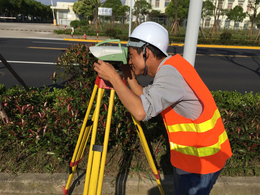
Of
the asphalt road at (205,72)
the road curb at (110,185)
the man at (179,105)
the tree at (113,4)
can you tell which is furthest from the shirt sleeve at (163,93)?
the tree at (113,4)

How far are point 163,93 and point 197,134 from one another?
0.41 metres

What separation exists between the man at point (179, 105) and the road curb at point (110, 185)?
864 millimetres

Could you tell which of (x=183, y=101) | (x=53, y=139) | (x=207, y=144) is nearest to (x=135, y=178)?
(x=53, y=139)

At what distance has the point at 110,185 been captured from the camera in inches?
91.7

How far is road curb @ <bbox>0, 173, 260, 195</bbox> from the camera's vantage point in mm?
2289

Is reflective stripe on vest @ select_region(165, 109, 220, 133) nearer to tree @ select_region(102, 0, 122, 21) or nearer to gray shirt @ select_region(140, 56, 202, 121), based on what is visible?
gray shirt @ select_region(140, 56, 202, 121)

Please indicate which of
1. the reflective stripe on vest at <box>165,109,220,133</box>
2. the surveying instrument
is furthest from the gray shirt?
the surveying instrument

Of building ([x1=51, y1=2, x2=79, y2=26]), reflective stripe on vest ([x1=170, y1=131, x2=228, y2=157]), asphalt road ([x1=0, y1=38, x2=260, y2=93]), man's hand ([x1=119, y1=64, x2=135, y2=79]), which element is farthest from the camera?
building ([x1=51, y1=2, x2=79, y2=26])

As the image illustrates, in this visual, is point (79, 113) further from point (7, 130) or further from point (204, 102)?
point (204, 102)

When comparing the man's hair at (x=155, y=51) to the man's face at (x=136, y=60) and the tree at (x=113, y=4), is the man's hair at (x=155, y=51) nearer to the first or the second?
the man's face at (x=136, y=60)

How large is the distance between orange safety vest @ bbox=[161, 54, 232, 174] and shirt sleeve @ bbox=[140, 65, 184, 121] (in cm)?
9

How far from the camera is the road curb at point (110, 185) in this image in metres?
2.29

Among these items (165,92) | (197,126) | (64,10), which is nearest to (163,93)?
(165,92)

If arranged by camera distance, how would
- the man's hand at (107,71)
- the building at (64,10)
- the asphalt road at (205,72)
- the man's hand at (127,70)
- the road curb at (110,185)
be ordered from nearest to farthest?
the man's hand at (107,71), the man's hand at (127,70), the road curb at (110,185), the asphalt road at (205,72), the building at (64,10)
